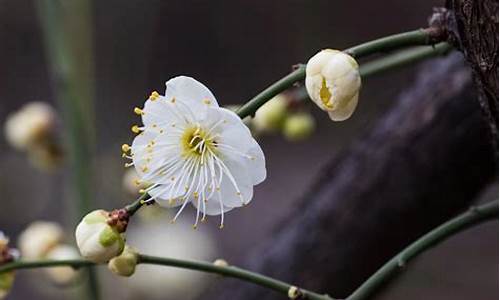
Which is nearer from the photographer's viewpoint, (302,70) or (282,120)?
(302,70)

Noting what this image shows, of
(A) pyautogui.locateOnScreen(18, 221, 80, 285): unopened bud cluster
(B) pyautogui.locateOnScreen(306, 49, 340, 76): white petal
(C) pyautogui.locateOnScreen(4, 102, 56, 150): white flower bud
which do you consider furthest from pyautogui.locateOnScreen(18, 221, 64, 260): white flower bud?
(B) pyautogui.locateOnScreen(306, 49, 340, 76): white petal

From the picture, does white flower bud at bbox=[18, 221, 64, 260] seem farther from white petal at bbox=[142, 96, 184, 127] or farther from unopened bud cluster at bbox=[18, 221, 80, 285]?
white petal at bbox=[142, 96, 184, 127]

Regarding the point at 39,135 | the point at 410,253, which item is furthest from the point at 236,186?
the point at 39,135

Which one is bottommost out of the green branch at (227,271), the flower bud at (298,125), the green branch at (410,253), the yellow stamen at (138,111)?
the green branch at (410,253)

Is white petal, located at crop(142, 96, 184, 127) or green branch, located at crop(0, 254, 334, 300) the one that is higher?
white petal, located at crop(142, 96, 184, 127)

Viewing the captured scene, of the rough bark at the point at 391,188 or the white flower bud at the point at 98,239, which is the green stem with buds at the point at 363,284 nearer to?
the white flower bud at the point at 98,239

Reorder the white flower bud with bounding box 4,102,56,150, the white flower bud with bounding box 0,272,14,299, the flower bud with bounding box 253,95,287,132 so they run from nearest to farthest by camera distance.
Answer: the white flower bud with bounding box 0,272,14,299 < the flower bud with bounding box 253,95,287,132 < the white flower bud with bounding box 4,102,56,150

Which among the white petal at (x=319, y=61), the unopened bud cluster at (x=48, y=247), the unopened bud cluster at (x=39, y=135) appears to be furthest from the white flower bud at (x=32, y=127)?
the white petal at (x=319, y=61)

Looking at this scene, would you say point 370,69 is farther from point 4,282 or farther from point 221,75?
point 221,75
